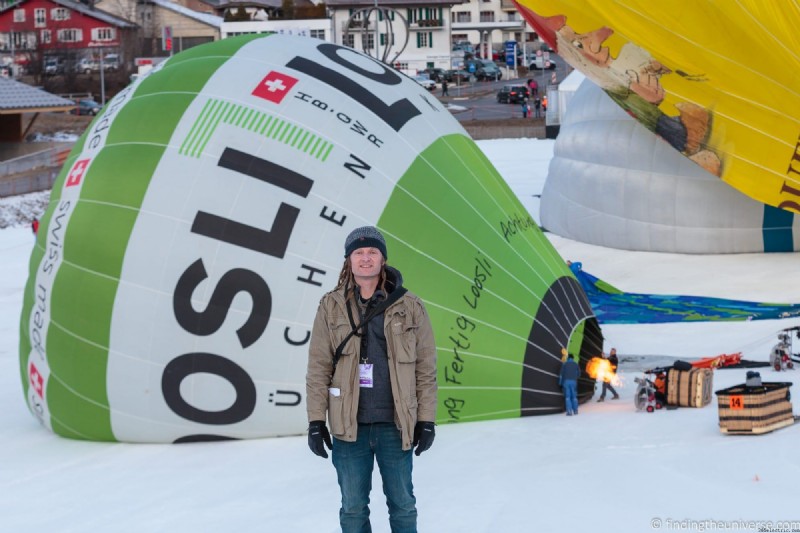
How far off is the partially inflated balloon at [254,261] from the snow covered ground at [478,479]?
1.18 ft

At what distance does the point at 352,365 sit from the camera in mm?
5945

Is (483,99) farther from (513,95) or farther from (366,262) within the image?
(366,262)

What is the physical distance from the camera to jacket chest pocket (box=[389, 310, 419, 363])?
5.93 m

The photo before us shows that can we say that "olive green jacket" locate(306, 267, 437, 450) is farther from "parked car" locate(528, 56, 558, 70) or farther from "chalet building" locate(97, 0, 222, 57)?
"chalet building" locate(97, 0, 222, 57)

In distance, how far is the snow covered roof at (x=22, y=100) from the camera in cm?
3541

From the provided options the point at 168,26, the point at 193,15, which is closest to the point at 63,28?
the point at 168,26

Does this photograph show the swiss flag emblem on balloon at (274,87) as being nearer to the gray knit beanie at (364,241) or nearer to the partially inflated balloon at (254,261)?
the partially inflated balloon at (254,261)

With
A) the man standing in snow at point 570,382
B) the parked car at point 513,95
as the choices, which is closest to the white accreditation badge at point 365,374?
the man standing in snow at point 570,382

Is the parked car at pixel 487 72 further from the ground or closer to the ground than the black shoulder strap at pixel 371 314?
closer to the ground

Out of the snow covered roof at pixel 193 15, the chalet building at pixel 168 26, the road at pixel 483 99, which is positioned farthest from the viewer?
the snow covered roof at pixel 193 15

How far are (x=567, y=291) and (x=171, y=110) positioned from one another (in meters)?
3.41

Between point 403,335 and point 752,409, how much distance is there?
14.4 feet

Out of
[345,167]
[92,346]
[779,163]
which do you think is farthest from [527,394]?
[779,163]

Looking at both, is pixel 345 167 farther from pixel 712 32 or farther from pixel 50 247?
pixel 712 32
